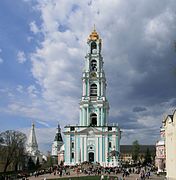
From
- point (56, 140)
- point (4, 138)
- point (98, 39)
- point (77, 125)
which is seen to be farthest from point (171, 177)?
point (56, 140)

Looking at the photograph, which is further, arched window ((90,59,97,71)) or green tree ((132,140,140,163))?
green tree ((132,140,140,163))

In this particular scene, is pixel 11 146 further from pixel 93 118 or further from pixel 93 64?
pixel 93 64

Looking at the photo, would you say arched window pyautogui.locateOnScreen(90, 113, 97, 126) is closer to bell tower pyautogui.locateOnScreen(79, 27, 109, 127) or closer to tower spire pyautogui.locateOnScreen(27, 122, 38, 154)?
bell tower pyautogui.locateOnScreen(79, 27, 109, 127)

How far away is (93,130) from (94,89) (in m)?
11.9

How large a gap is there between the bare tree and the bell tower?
78.8ft

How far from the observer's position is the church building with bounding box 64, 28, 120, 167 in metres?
85.4

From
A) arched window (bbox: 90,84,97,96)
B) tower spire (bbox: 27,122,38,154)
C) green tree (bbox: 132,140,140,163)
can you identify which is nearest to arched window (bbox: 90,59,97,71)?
arched window (bbox: 90,84,97,96)

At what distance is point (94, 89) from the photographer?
92.8m

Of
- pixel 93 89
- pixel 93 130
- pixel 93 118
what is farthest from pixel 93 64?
pixel 93 130

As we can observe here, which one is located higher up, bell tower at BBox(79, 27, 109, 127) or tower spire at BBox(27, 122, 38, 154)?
bell tower at BBox(79, 27, 109, 127)

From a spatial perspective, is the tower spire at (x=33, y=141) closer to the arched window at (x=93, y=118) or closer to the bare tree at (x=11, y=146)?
the arched window at (x=93, y=118)

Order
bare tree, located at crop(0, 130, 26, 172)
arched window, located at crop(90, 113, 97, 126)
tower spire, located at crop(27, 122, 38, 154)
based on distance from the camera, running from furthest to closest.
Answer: tower spire, located at crop(27, 122, 38, 154)
arched window, located at crop(90, 113, 97, 126)
bare tree, located at crop(0, 130, 26, 172)

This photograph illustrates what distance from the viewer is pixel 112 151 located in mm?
83438

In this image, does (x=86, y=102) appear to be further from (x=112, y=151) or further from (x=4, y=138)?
(x=4, y=138)
